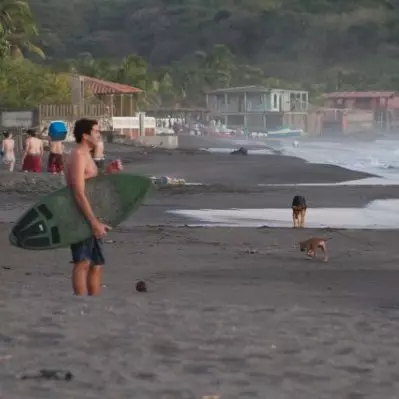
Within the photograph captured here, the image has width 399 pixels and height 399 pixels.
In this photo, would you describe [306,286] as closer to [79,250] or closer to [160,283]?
[160,283]

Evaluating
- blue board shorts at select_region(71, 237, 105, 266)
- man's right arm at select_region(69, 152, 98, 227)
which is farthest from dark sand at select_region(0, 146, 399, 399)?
man's right arm at select_region(69, 152, 98, 227)

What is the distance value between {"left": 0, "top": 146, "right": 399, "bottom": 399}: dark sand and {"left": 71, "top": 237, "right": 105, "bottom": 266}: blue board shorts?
11.6 inches

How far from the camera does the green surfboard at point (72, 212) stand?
6.36m

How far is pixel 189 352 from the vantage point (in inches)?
193

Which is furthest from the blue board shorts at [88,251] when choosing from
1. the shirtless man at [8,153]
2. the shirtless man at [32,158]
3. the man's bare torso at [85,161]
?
the shirtless man at [8,153]

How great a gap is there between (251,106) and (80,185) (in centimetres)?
Answer: 9817

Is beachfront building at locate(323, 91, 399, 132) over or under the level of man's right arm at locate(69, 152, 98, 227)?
over

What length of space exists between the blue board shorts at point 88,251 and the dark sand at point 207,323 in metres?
0.29

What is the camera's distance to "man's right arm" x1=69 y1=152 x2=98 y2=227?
621cm

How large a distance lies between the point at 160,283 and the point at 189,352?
4222 mm

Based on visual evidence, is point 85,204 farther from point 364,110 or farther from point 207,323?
point 364,110

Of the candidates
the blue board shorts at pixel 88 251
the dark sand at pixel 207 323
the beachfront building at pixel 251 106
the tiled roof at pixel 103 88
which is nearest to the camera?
the dark sand at pixel 207 323

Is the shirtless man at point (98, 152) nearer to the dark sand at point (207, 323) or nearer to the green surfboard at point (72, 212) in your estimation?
the green surfboard at point (72, 212)

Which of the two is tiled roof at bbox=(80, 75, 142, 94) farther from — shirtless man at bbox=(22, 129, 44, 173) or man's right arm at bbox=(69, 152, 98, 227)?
man's right arm at bbox=(69, 152, 98, 227)
